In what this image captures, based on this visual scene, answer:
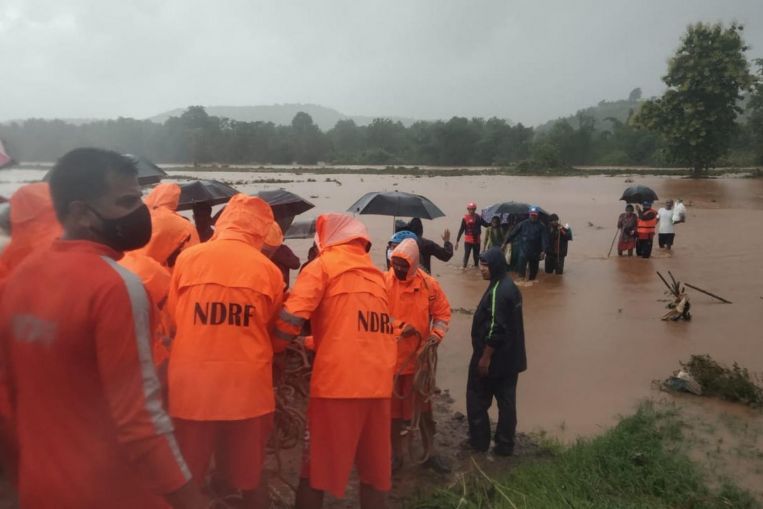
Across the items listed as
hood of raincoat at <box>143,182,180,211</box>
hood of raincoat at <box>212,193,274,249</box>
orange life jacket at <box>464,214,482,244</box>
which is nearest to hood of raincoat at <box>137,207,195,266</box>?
hood of raincoat at <box>143,182,180,211</box>

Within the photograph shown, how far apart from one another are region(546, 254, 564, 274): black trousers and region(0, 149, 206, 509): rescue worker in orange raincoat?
1166 cm

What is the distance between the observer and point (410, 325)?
409 centimetres

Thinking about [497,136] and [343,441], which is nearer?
[343,441]

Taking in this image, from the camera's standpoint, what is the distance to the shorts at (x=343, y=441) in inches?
117

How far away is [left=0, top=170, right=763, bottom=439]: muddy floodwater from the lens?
5.91 m

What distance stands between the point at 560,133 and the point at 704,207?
45691 mm

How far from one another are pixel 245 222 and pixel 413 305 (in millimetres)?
1568

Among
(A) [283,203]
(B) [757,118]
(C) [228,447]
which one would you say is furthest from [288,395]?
(B) [757,118]

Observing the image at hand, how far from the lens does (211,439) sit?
8.97ft

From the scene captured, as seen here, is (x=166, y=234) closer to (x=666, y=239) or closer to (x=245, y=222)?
(x=245, y=222)

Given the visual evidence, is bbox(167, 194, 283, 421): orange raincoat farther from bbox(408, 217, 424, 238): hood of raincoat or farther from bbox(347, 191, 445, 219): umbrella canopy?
bbox(347, 191, 445, 219): umbrella canopy

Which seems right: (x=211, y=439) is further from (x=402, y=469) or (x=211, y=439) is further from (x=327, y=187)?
(x=327, y=187)

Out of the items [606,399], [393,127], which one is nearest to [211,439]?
[606,399]

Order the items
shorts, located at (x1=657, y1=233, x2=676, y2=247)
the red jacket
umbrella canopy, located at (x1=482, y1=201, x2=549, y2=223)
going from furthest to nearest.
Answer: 1. shorts, located at (x1=657, y1=233, x2=676, y2=247)
2. umbrella canopy, located at (x1=482, y1=201, x2=549, y2=223)
3. the red jacket
